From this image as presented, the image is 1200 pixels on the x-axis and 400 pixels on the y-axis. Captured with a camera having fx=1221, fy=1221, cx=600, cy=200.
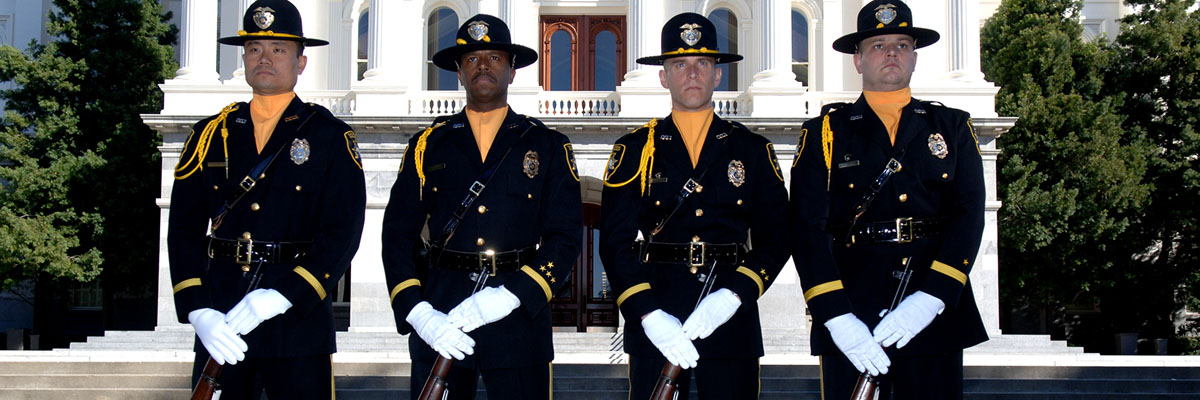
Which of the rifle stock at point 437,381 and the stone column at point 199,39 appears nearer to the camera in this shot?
the rifle stock at point 437,381

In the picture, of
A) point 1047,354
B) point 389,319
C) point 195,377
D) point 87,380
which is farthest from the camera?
point 389,319

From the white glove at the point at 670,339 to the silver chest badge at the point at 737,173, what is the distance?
950mm

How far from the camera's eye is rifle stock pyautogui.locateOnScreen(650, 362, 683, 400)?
6.28 meters

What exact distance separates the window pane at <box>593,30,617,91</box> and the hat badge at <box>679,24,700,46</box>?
79.2 ft

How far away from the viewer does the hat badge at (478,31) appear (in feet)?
22.3

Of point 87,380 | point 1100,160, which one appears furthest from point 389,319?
point 1100,160

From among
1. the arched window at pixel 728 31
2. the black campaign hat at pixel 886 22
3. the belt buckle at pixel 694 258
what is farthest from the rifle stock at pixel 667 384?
the arched window at pixel 728 31

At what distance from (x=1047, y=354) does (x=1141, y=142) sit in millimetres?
11103

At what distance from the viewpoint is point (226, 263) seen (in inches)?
256

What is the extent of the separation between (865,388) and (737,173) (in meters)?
1.49

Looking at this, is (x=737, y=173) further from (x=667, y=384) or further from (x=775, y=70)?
(x=775, y=70)

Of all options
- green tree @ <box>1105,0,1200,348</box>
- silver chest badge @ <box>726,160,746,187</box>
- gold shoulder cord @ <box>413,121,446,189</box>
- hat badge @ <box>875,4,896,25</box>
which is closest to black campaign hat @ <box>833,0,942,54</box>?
hat badge @ <box>875,4,896,25</box>

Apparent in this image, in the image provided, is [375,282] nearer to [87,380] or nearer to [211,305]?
[87,380]

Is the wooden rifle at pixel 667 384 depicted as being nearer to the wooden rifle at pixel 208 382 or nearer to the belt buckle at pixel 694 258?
the belt buckle at pixel 694 258
